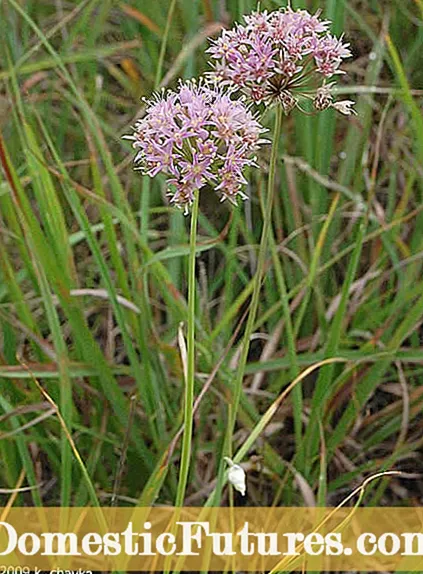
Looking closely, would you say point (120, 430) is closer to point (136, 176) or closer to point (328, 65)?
point (136, 176)

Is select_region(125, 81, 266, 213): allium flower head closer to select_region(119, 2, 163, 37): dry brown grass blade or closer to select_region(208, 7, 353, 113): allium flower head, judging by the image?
select_region(208, 7, 353, 113): allium flower head

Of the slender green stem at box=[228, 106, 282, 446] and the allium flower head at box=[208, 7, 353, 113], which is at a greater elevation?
the allium flower head at box=[208, 7, 353, 113]

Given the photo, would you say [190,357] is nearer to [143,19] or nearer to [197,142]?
[197,142]

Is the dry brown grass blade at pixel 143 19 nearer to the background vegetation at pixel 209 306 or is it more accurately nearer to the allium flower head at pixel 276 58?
the background vegetation at pixel 209 306

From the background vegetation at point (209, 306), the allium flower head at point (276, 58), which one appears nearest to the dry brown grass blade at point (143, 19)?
the background vegetation at point (209, 306)

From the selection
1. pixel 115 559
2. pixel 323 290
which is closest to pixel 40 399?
pixel 115 559

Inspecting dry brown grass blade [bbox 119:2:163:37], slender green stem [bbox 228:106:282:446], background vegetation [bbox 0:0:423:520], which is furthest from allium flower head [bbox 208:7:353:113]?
dry brown grass blade [bbox 119:2:163:37]
